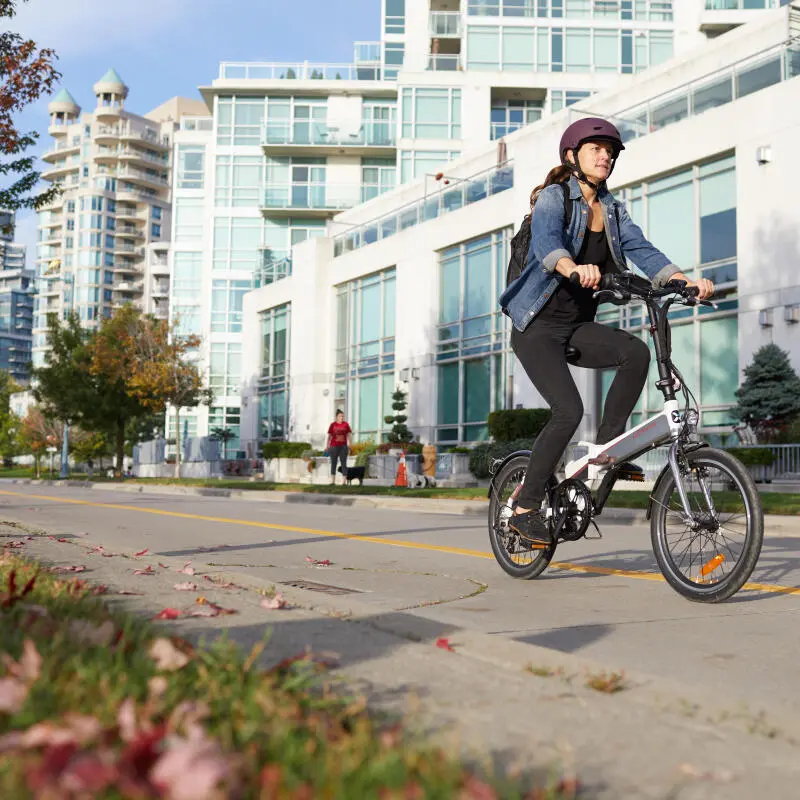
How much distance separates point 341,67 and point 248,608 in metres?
61.4

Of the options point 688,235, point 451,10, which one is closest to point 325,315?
point 688,235

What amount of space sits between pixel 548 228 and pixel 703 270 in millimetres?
18712

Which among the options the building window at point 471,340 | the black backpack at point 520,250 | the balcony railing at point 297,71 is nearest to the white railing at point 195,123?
the balcony railing at point 297,71

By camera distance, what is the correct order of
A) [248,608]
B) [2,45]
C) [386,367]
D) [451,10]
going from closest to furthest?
[248,608] → [2,45] → [386,367] → [451,10]

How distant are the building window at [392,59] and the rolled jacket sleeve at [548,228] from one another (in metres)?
57.7

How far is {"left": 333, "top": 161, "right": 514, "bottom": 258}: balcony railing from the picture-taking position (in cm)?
3088

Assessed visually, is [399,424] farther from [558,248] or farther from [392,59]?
[392,59]

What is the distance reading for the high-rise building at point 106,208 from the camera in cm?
12644

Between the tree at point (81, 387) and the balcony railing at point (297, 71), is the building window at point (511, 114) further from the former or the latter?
the tree at point (81, 387)

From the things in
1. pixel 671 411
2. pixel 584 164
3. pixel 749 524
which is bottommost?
pixel 749 524

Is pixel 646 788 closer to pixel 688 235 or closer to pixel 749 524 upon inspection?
pixel 749 524

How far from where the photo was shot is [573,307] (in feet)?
19.1

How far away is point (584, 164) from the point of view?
18.7 feet

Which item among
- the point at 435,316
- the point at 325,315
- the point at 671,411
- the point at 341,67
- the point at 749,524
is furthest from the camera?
the point at 341,67
